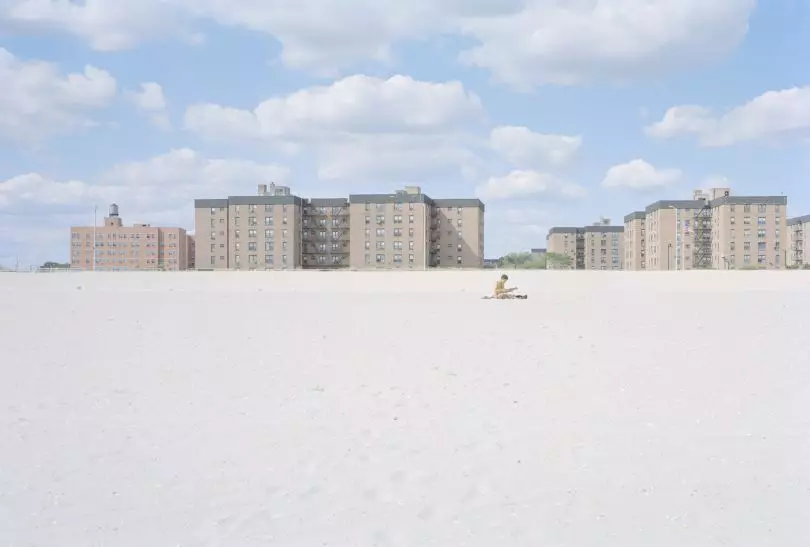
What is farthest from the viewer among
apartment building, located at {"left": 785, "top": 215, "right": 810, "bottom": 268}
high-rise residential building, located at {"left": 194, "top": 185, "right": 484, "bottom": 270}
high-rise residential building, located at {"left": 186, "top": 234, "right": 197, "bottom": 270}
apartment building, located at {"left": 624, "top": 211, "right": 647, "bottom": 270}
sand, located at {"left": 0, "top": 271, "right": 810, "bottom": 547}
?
high-rise residential building, located at {"left": 186, "top": 234, "right": 197, "bottom": 270}

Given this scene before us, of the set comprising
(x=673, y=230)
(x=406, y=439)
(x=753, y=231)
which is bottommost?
(x=406, y=439)

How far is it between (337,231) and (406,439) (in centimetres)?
13668

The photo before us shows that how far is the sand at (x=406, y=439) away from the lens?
17.9ft

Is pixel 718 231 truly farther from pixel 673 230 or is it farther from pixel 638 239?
pixel 638 239

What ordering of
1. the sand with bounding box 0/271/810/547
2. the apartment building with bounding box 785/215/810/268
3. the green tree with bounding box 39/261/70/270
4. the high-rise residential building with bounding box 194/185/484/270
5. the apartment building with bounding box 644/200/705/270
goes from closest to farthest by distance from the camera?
the sand with bounding box 0/271/810/547 → the green tree with bounding box 39/261/70/270 → the high-rise residential building with bounding box 194/185/484/270 → the apartment building with bounding box 644/200/705/270 → the apartment building with bounding box 785/215/810/268

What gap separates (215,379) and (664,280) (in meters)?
39.4

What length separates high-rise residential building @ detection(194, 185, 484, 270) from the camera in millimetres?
136375

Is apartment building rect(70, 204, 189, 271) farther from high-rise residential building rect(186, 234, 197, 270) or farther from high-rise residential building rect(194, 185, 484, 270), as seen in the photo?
high-rise residential building rect(194, 185, 484, 270)

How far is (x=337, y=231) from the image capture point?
143 m

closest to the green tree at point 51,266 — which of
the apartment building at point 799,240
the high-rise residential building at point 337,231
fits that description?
the high-rise residential building at point 337,231

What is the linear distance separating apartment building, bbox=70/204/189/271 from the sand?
545 feet

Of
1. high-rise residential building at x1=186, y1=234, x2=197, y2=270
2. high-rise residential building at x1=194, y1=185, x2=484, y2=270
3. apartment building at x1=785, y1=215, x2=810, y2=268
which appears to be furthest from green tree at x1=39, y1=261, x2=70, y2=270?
apartment building at x1=785, y1=215, x2=810, y2=268

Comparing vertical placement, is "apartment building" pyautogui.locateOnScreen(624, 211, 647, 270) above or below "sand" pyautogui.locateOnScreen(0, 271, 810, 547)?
above

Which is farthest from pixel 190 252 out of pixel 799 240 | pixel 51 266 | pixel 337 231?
pixel 799 240
